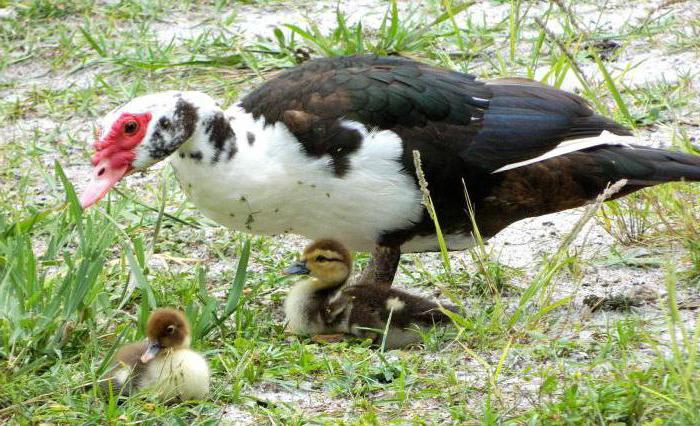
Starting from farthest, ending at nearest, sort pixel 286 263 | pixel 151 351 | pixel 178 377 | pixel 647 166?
pixel 286 263 < pixel 647 166 < pixel 151 351 < pixel 178 377

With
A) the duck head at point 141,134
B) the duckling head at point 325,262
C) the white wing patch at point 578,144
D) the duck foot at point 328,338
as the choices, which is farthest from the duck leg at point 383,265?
the duck head at point 141,134

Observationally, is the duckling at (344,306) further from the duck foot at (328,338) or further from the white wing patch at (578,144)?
the white wing patch at (578,144)

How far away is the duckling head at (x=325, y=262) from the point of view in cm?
466

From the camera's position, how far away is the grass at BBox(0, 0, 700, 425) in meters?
3.68

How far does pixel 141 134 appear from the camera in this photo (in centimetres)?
448

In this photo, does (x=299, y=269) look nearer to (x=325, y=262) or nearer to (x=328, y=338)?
(x=325, y=262)

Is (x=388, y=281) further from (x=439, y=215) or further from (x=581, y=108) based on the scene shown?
(x=581, y=108)

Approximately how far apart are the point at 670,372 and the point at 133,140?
2.11 metres

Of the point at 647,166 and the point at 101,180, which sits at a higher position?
the point at 647,166

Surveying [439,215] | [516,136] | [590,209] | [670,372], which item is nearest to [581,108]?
[516,136]

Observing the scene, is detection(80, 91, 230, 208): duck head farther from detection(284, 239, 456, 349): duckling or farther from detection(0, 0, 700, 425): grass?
detection(284, 239, 456, 349): duckling

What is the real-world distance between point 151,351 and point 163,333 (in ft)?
0.22

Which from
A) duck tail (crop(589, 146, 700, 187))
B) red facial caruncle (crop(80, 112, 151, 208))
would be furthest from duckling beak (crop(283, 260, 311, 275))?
duck tail (crop(589, 146, 700, 187))

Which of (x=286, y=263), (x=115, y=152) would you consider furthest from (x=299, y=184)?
(x=286, y=263)
